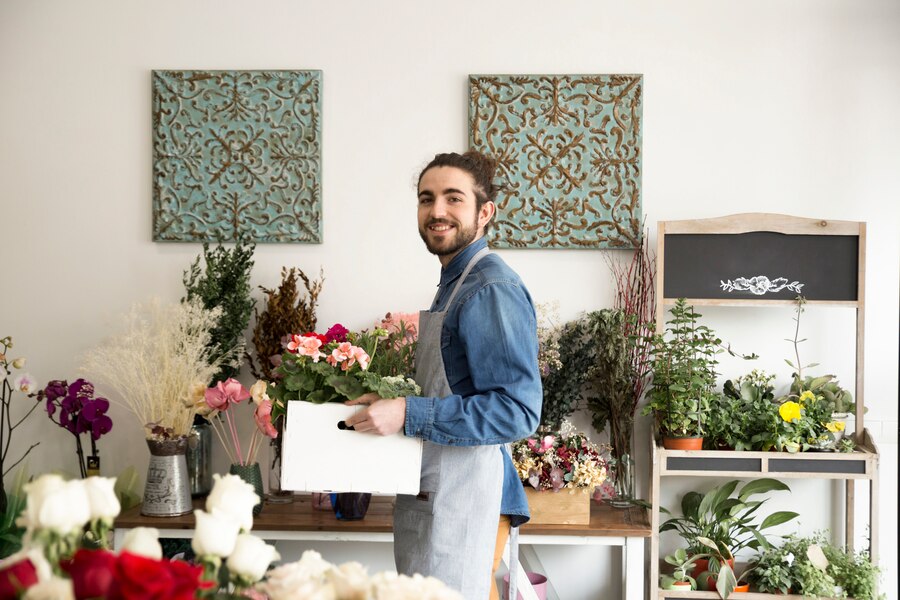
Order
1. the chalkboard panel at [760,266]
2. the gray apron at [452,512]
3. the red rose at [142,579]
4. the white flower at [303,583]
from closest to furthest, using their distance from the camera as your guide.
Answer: the red rose at [142,579]
the white flower at [303,583]
the gray apron at [452,512]
the chalkboard panel at [760,266]

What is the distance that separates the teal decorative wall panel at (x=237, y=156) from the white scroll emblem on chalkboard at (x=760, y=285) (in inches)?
65.0

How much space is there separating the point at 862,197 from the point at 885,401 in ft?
2.70

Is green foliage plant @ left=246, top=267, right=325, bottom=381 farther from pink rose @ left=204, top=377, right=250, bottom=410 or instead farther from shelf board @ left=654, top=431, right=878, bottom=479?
shelf board @ left=654, top=431, right=878, bottom=479

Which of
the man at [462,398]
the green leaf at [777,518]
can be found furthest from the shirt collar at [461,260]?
the green leaf at [777,518]

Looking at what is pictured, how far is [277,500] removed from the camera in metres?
3.30

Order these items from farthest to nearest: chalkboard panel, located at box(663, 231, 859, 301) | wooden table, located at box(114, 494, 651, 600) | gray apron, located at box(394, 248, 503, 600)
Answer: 1. chalkboard panel, located at box(663, 231, 859, 301)
2. wooden table, located at box(114, 494, 651, 600)
3. gray apron, located at box(394, 248, 503, 600)

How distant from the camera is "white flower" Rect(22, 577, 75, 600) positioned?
70 cm

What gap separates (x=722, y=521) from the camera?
3225mm

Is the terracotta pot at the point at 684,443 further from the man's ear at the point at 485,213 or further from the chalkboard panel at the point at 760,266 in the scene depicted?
the man's ear at the point at 485,213

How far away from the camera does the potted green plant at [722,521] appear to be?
318 centimetres

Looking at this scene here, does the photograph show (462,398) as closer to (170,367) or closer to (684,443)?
(684,443)

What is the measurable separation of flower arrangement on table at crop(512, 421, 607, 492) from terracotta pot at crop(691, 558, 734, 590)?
57cm

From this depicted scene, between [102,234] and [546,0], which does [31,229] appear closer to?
[102,234]

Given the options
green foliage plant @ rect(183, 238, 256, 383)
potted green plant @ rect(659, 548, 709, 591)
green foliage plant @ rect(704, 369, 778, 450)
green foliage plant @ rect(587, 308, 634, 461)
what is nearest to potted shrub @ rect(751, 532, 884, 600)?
potted green plant @ rect(659, 548, 709, 591)
